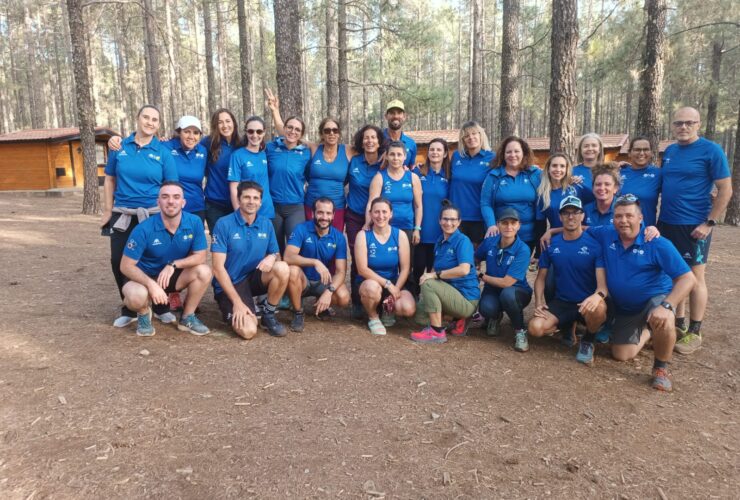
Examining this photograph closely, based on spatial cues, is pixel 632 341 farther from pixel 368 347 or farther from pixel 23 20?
pixel 23 20

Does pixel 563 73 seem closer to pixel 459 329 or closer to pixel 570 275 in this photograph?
pixel 570 275

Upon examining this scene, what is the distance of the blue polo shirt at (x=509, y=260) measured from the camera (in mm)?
4496

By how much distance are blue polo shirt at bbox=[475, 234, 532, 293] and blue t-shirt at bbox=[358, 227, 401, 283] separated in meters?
0.90

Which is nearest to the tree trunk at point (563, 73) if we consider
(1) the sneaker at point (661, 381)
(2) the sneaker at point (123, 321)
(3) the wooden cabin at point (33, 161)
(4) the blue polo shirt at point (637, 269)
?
(4) the blue polo shirt at point (637, 269)

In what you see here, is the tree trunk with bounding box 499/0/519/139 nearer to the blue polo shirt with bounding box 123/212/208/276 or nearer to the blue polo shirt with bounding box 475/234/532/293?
the blue polo shirt with bounding box 475/234/532/293

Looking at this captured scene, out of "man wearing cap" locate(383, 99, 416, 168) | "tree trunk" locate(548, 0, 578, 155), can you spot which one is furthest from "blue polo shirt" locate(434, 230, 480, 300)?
"tree trunk" locate(548, 0, 578, 155)

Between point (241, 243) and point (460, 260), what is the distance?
2.07 meters

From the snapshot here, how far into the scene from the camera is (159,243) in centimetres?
424

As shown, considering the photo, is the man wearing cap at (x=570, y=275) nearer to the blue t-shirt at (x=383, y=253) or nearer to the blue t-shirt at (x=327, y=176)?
the blue t-shirt at (x=383, y=253)

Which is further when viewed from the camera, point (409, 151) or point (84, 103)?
point (84, 103)

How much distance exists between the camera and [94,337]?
163 inches

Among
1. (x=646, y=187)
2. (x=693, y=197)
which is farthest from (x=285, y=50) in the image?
(x=693, y=197)

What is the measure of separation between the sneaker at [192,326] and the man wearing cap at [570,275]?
9.68 ft

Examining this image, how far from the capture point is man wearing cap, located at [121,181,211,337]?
13.6 ft
